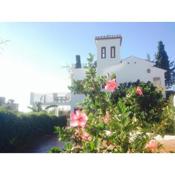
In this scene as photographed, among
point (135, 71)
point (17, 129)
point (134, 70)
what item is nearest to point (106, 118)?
point (17, 129)

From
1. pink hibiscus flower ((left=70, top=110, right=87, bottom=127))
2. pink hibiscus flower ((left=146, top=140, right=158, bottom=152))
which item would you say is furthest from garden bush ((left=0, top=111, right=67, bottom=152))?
pink hibiscus flower ((left=146, top=140, right=158, bottom=152))

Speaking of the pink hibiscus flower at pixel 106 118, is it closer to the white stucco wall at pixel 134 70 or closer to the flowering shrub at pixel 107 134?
the flowering shrub at pixel 107 134

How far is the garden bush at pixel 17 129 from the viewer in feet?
25.7

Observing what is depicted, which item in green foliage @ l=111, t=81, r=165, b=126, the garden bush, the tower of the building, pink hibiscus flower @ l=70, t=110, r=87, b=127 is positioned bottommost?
the garden bush

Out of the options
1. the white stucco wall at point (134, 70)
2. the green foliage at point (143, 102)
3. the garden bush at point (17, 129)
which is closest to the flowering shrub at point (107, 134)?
the green foliage at point (143, 102)

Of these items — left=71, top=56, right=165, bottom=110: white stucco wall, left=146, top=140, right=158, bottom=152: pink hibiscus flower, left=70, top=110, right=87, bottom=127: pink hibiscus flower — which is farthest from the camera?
left=71, top=56, right=165, bottom=110: white stucco wall

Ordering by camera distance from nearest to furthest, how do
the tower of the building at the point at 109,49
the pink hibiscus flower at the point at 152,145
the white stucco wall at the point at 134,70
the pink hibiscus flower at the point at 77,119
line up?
1. the pink hibiscus flower at the point at 77,119
2. the pink hibiscus flower at the point at 152,145
3. the tower of the building at the point at 109,49
4. the white stucco wall at the point at 134,70

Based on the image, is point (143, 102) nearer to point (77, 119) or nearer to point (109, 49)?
point (77, 119)

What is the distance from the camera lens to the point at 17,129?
8.90 meters

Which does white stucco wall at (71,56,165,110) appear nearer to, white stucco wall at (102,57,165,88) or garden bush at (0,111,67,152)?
white stucco wall at (102,57,165,88)

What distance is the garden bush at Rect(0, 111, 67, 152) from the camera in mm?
7844
